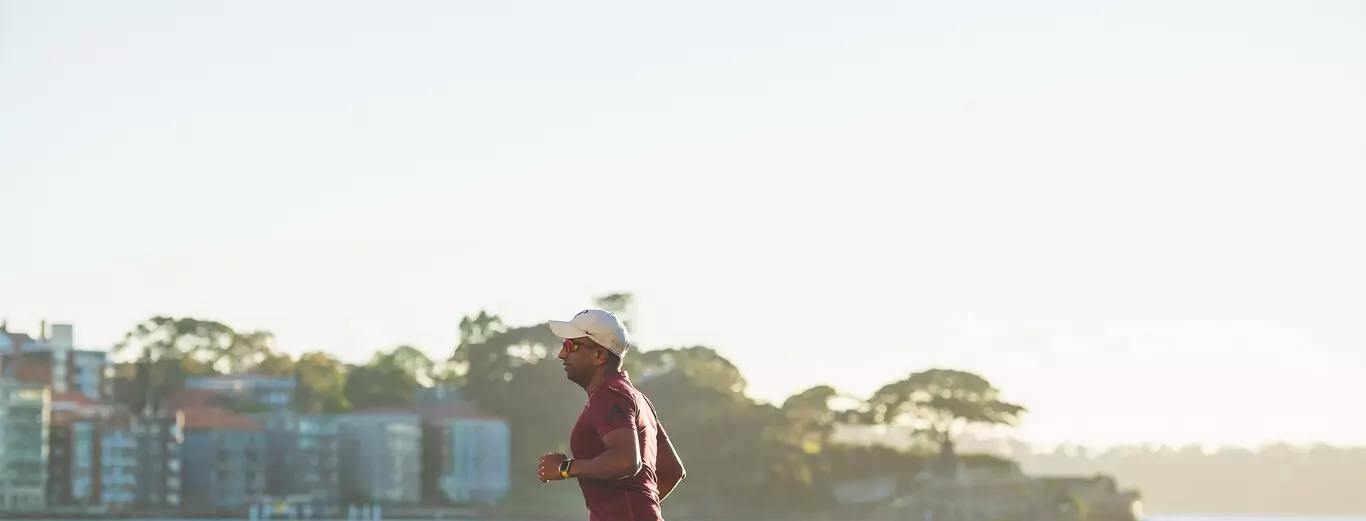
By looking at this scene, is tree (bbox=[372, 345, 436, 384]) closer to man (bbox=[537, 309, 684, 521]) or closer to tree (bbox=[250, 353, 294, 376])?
tree (bbox=[250, 353, 294, 376])

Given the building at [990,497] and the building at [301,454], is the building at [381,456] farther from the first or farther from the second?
the building at [990,497]

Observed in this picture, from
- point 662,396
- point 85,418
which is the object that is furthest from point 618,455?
point 85,418

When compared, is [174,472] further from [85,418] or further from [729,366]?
[729,366]

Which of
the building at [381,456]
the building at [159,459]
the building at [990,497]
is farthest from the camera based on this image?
the building at [381,456]

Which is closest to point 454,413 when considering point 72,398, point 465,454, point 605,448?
point 465,454

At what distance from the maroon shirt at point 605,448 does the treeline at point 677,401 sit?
10997 cm

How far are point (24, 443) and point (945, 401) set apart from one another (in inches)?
2032

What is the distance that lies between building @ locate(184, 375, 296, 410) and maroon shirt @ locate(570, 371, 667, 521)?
120m

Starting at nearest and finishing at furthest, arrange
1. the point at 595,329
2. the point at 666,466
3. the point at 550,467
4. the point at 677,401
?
the point at 550,467 → the point at 595,329 → the point at 666,466 → the point at 677,401

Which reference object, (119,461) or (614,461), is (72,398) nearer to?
(119,461)

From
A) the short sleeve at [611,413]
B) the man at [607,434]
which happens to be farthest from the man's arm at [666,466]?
the short sleeve at [611,413]

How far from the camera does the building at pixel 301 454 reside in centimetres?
12156

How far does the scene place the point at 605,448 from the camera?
558 centimetres

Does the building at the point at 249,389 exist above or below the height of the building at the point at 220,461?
above
